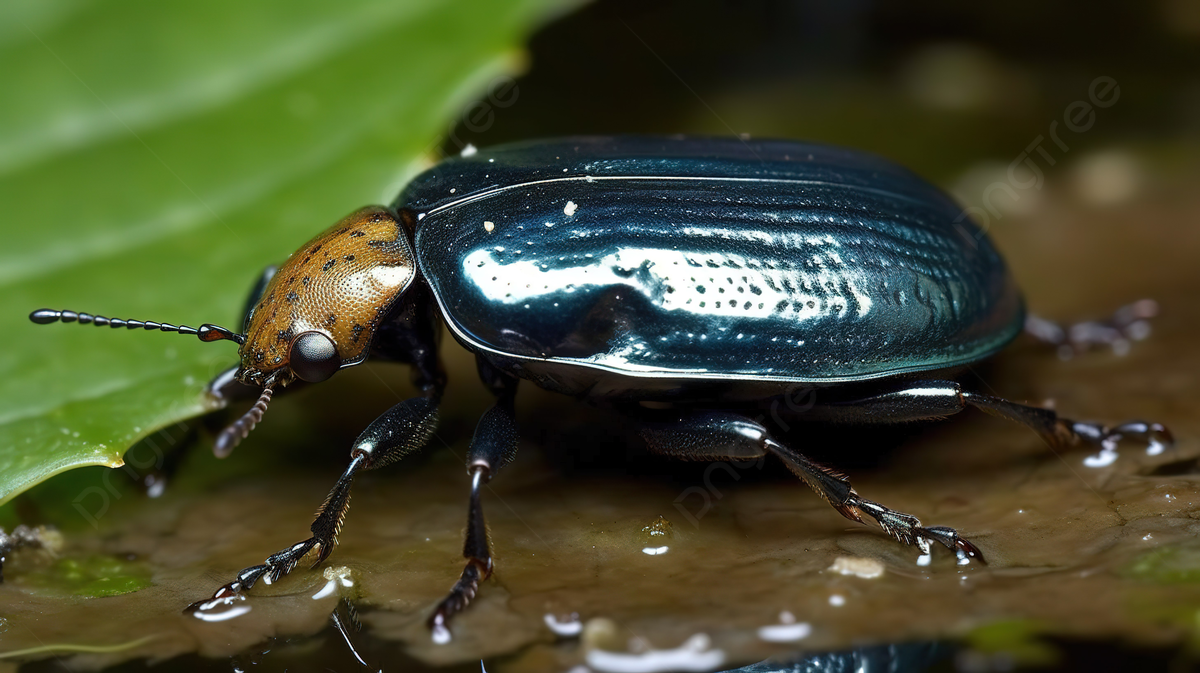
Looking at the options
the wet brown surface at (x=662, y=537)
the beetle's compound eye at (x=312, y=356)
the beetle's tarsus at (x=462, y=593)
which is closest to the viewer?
the wet brown surface at (x=662, y=537)

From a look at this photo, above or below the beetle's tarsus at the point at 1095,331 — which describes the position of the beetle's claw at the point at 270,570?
below

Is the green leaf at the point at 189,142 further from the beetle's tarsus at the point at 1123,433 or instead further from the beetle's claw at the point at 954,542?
the beetle's tarsus at the point at 1123,433

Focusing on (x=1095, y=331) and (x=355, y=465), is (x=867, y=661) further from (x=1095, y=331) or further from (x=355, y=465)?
(x=1095, y=331)

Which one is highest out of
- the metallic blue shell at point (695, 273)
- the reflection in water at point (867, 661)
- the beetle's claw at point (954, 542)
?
the metallic blue shell at point (695, 273)

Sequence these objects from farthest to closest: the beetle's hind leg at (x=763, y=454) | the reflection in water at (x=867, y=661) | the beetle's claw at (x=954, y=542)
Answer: the beetle's hind leg at (x=763, y=454), the beetle's claw at (x=954, y=542), the reflection in water at (x=867, y=661)

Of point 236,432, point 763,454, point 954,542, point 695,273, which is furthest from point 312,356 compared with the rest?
point 954,542

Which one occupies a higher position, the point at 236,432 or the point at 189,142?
the point at 189,142

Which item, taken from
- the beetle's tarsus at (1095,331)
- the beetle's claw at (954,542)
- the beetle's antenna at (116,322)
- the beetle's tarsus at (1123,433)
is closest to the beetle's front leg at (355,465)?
the beetle's antenna at (116,322)

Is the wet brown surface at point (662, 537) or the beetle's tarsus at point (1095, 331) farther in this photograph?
the beetle's tarsus at point (1095, 331)

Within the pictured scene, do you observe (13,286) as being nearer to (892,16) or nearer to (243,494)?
(243,494)
